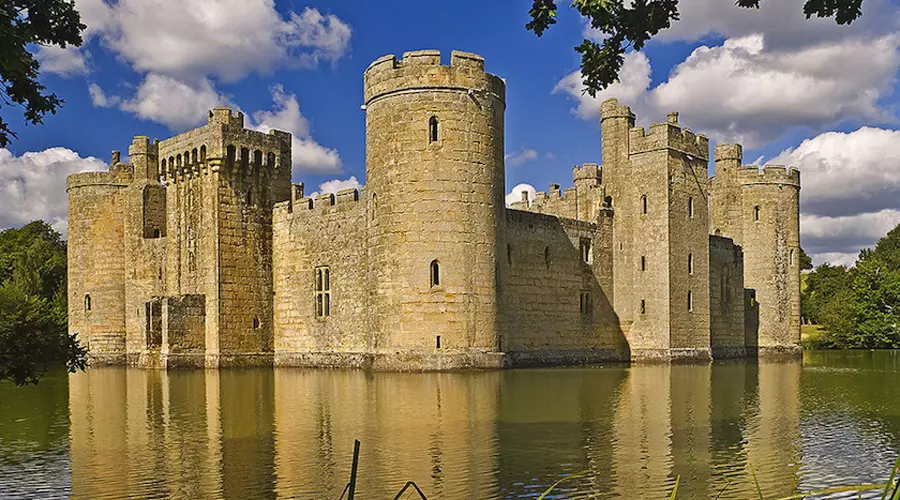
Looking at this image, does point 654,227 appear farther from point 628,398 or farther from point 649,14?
point 649,14

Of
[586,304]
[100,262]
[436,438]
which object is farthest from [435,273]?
[100,262]

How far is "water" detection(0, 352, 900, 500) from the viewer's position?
9.84 m

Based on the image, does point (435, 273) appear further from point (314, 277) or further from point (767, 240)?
point (767, 240)

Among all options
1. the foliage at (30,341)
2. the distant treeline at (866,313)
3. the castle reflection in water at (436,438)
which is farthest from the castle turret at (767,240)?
the foliage at (30,341)

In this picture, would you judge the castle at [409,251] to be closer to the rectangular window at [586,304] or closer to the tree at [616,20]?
the rectangular window at [586,304]

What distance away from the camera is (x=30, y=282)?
4481 cm

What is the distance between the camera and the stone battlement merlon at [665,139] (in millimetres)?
35438

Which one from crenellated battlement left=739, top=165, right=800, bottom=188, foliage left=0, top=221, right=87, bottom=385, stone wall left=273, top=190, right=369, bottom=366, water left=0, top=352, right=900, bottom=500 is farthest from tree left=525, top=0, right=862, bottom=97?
crenellated battlement left=739, top=165, right=800, bottom=188

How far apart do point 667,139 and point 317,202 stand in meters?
13.4

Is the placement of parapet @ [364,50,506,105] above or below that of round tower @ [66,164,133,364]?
above

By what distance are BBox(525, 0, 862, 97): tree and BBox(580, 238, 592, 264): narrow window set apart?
29.0 meters

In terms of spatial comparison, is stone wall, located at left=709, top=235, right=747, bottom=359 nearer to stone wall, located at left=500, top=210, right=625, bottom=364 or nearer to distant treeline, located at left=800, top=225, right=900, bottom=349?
stone wall, located at left=500, top=210, right=625, bottom=364

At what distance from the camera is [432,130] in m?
27.4

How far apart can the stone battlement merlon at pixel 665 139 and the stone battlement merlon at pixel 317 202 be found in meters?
11.6
